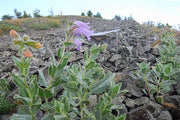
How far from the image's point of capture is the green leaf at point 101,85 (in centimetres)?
141

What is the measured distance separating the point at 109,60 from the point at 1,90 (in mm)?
A: 2320

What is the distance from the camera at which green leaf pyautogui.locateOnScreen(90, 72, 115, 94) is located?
4.61 ft

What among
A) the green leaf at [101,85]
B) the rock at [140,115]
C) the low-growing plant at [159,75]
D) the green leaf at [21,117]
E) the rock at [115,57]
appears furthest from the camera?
the rock at [115,57]

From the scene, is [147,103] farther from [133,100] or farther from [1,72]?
[1,72]

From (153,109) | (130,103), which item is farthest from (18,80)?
(153,109)

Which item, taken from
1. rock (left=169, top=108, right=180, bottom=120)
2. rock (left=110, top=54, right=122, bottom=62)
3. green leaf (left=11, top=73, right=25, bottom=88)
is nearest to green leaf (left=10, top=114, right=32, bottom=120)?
green leaf (left=11, top=73, right=25, bottom=88)

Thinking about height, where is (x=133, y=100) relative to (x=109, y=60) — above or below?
below

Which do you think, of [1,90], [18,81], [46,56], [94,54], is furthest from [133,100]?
[46,56]

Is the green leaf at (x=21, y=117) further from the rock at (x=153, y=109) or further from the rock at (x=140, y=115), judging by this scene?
the rock at (x=153, y=109)

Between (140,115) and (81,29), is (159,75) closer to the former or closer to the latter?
(140,115)

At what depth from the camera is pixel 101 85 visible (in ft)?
4.76

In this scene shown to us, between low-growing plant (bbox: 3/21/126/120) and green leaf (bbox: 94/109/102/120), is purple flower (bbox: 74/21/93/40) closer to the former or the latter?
low-growing plant (bbox: 3/21/126/120)

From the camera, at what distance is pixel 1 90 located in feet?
7.04

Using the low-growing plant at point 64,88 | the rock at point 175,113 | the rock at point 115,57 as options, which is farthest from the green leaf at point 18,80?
the rock at point 115,57
